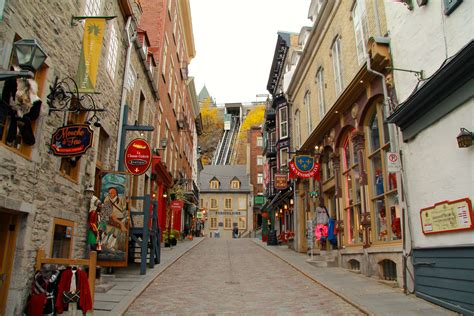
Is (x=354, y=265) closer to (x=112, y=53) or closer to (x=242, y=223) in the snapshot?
(x=112, y=53)

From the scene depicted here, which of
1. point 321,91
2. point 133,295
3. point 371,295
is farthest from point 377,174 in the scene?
point 133,295

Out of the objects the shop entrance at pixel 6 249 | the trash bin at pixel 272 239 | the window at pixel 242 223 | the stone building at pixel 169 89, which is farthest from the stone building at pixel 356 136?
the window at pixel 242 223

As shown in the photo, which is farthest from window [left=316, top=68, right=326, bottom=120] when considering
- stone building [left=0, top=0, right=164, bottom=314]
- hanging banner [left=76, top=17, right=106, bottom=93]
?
hanging banner [left=76, top=17, right=106, bottom=93]

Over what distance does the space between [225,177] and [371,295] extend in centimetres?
5599

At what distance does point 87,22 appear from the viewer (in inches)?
333

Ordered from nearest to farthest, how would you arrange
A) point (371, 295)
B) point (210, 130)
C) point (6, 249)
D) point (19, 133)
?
point (6, 249), point (19, 133), point (371, 295), point (210, 130)

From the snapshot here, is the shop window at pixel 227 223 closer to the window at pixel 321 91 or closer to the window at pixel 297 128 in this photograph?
the window at pixel 297 128

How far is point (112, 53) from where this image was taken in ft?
39.9

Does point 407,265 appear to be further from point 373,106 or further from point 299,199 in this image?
point 299,199

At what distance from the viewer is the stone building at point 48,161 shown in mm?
6355

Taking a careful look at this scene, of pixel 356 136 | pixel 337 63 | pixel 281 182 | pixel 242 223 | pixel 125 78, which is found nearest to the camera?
pixel 356 136

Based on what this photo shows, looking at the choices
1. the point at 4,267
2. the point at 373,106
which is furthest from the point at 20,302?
the point at 373,106

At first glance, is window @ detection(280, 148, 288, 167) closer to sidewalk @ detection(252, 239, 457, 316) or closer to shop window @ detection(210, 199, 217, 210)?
sidewalk @ detection(252, 239, 457, 316)

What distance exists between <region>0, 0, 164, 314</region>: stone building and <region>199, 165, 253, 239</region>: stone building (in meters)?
49.4
